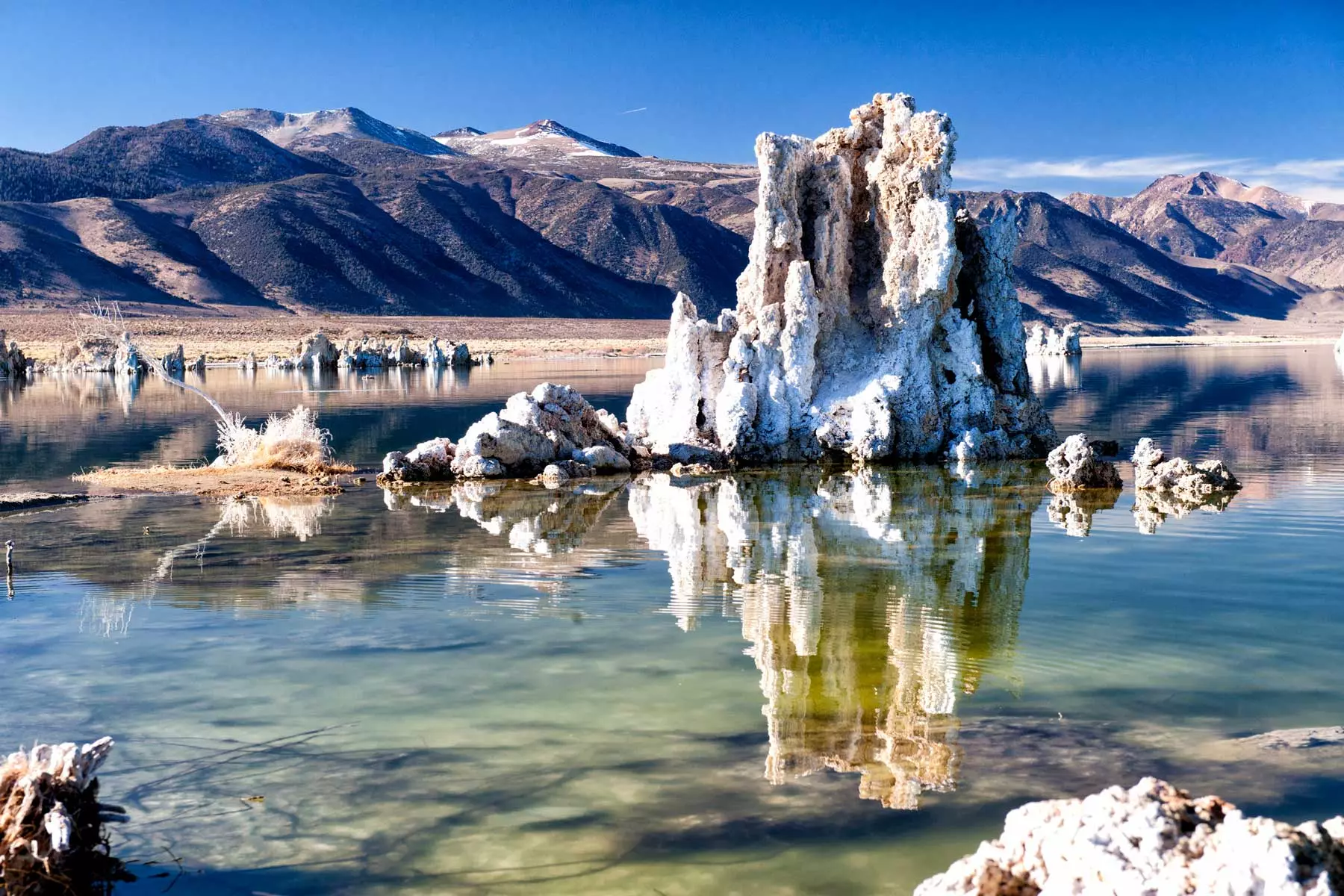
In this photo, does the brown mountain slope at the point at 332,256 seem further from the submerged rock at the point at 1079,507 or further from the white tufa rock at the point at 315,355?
the submerged rock at the point at 1079,507

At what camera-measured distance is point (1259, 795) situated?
5.53 meters

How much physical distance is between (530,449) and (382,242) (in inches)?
4837

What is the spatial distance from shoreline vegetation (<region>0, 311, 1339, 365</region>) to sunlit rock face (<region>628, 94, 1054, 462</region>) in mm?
44885

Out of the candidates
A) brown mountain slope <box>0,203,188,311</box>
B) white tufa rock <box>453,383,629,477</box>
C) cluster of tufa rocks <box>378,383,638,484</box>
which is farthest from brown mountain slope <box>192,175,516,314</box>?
cluster of tufa rocks <box>378,383,638,484</box>

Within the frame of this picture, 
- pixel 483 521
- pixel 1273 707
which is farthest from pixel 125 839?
pixel 483 521

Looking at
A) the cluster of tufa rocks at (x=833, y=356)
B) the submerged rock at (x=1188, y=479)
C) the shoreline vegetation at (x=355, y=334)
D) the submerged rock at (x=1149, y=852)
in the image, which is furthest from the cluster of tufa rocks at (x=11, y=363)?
the submerged rock at (x=1149, y=852)

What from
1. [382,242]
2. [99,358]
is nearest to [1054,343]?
[99,358]

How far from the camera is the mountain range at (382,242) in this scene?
116625 millimetres

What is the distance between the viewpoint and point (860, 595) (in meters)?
9.88

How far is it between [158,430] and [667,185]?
17122 centimetres

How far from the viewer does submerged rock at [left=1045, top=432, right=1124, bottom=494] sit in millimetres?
16141

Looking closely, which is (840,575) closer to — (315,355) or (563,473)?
(563,473)

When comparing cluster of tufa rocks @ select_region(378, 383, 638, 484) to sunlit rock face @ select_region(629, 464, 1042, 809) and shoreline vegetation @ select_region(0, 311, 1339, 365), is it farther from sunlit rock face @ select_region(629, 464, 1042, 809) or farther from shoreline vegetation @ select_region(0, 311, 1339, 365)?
shoreline vegetation @ select_region(0, 311, 1339, 365)

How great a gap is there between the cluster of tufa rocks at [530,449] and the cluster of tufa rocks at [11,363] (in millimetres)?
39436
